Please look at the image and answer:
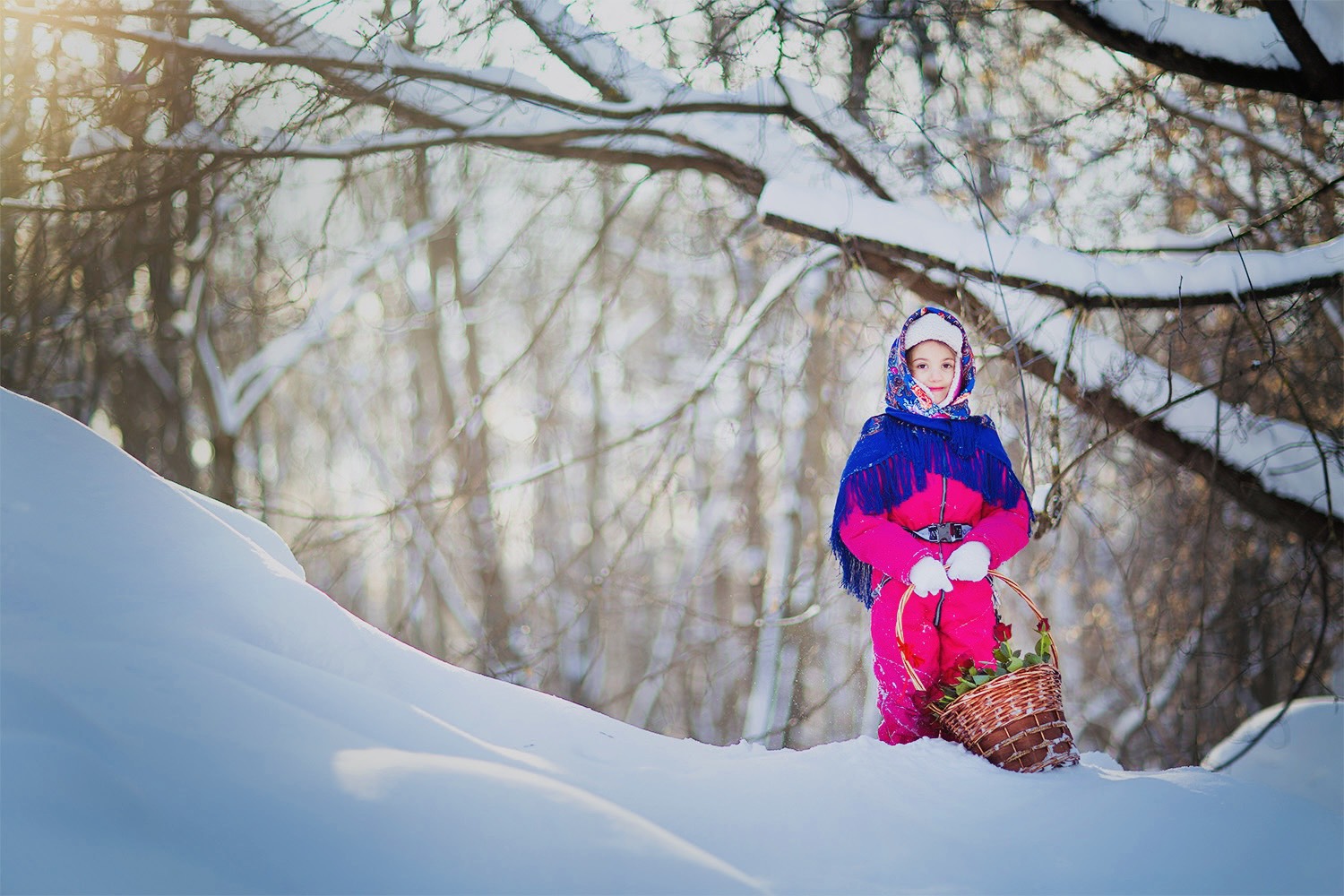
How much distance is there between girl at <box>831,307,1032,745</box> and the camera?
2752mm

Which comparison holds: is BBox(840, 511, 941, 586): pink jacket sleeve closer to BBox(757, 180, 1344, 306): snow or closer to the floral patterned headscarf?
the floral patterned headscarf

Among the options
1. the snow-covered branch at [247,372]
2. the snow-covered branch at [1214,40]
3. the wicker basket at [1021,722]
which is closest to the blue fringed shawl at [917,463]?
the wicker basket at [1021,722]

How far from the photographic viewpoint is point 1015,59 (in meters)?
5.06

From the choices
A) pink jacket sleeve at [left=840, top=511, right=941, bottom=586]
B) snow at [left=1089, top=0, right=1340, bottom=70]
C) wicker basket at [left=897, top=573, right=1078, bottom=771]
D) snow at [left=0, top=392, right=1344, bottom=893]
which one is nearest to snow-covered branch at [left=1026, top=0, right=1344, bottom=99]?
snow at [left=1089, top=0, right=1340, bottom=70]

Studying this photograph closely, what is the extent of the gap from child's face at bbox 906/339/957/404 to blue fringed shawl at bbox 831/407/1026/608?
0.09 meters

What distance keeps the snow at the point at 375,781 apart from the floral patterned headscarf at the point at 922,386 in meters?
1.07

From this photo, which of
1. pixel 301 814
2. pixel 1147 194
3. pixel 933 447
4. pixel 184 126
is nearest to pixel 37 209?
pixel 184 126

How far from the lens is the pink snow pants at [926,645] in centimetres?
276

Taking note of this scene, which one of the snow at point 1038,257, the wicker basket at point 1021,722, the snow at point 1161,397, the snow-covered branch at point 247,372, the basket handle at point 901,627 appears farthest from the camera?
the snow-covered branch at point 247,372

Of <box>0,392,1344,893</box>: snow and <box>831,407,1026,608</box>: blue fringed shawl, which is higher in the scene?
<box>831,407,1026,608</box>: blue fringed shawl

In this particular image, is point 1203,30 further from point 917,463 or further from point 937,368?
point 917,463

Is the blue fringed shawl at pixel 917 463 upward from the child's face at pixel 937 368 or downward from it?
downward

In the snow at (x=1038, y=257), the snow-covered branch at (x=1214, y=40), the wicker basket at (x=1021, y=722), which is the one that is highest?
the snow-covered branch at (x=1214, y=40)

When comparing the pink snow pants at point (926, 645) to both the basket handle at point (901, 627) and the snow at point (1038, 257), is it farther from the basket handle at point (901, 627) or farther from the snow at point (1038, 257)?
the snow at point (1038, 257)
